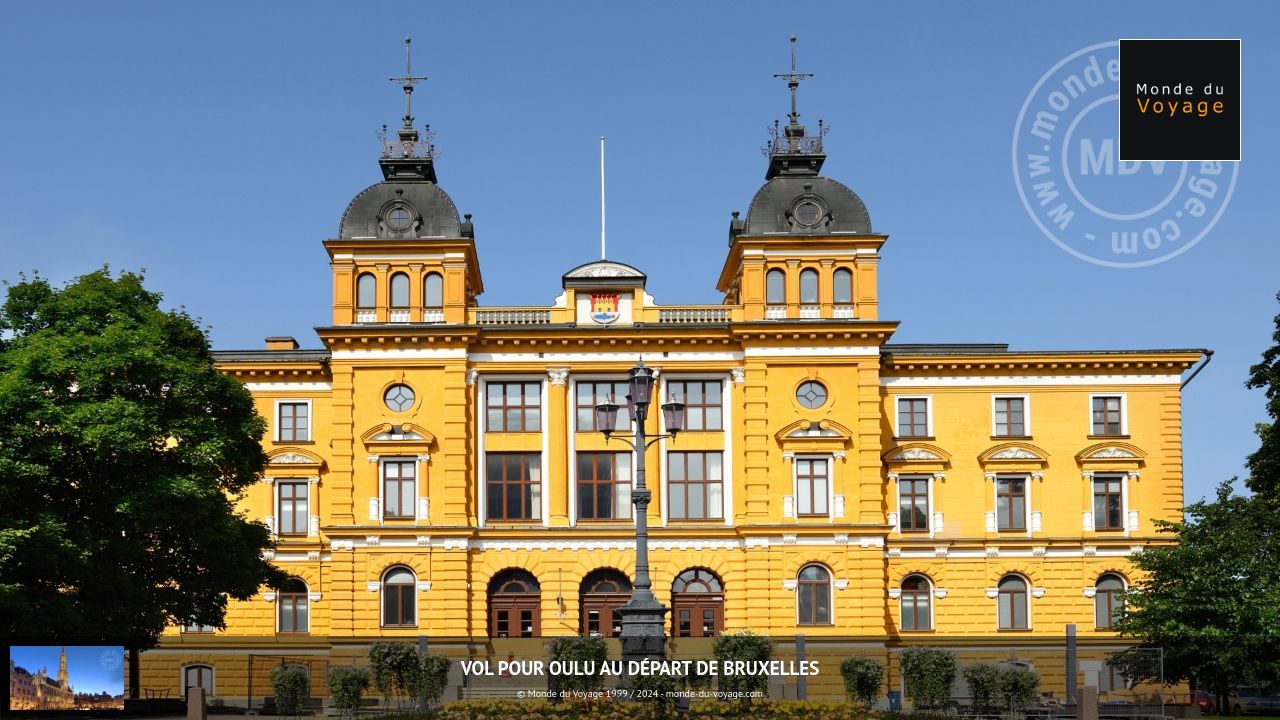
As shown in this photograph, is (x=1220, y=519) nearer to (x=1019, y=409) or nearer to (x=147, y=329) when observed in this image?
(x=1019, y=409)

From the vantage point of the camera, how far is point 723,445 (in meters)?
63.1

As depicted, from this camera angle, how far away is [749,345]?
6253 cm

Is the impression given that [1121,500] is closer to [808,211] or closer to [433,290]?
[808,211]

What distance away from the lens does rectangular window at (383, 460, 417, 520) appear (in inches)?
2434

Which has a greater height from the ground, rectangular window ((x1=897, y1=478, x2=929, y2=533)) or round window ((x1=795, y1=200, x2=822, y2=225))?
round window ((x1=795, y1=200, x2=822, y2=225))

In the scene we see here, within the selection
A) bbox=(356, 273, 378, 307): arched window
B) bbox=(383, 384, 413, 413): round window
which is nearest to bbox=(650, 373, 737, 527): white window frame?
bbox=(383, 384, 413, 413): round window

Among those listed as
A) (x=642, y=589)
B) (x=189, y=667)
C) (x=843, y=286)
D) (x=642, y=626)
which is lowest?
(x=189, y=667)

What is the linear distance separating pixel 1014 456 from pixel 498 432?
22.2 metres

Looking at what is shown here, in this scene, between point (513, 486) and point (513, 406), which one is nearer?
point (513, 486)

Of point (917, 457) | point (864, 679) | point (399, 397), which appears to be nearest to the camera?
point (864, 679)

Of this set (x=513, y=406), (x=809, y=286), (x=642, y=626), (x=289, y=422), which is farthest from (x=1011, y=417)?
(x=642, y=626)

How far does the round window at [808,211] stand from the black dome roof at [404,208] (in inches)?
559

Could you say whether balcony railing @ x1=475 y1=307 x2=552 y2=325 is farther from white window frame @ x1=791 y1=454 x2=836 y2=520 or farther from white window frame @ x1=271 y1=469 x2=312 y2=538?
white window frame @ x1=791 y1=454 x2=836 y2=520

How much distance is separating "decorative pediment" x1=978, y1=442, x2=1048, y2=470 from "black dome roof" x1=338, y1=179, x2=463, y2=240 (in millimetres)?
24526
